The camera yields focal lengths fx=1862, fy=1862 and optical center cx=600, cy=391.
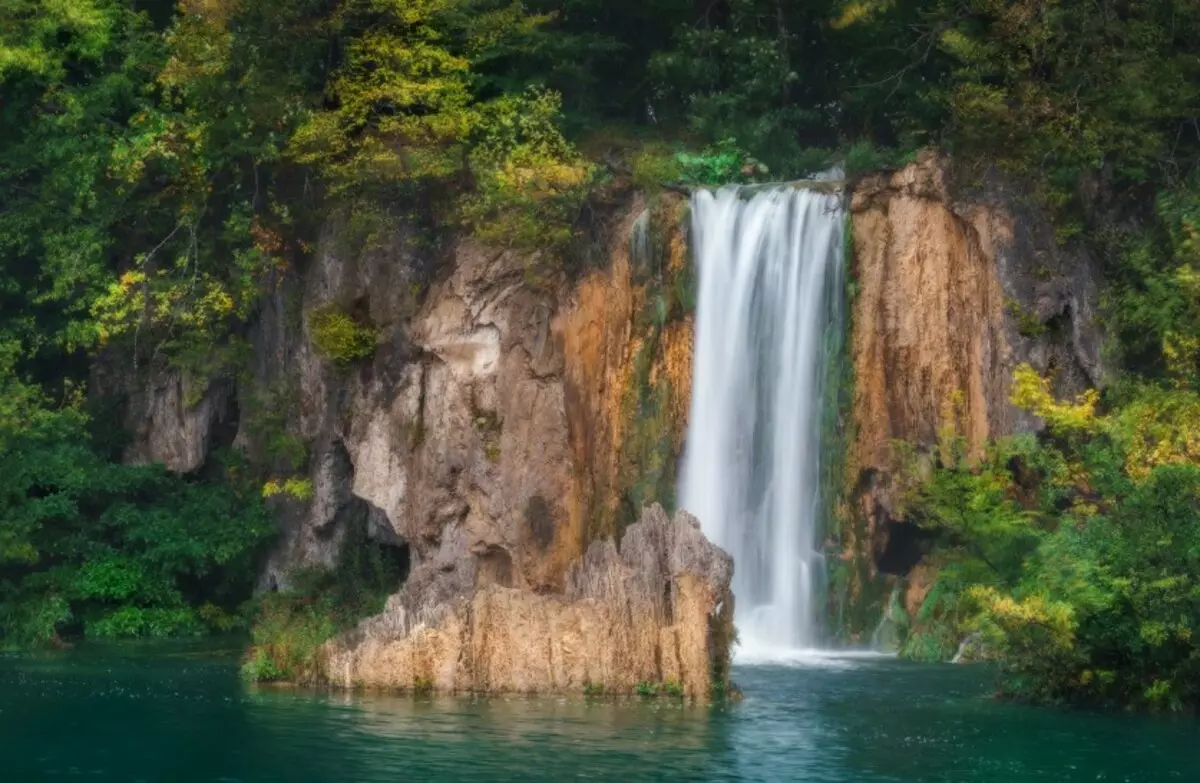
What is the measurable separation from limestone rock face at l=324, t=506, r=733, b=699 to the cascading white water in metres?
6.69

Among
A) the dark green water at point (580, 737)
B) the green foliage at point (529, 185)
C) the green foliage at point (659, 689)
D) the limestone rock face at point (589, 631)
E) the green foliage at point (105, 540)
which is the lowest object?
the dark green water at point (580, 737)

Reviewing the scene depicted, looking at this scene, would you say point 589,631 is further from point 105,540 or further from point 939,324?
point 105,540

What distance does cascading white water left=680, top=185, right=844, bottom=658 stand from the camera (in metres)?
30.5

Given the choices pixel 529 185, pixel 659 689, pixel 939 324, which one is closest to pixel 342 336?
pixel 529 185

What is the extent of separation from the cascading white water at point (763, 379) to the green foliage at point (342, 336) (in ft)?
19.2

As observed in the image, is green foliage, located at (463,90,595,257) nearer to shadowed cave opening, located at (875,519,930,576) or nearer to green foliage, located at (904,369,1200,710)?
shadowed cave opening, located at (875,519,930,576)

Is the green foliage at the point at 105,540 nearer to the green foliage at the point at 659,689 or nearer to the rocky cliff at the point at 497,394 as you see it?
the rocky cliff at the point at 497,394

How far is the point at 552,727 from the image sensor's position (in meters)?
20.7

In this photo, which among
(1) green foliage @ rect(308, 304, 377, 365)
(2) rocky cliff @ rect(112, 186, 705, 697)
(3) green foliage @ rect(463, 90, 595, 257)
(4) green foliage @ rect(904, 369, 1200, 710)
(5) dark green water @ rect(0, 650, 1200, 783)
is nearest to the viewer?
(5) dark green water @ rect(0, 650, 1200, 783)

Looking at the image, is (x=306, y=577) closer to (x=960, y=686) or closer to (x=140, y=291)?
(x=140, y=291)

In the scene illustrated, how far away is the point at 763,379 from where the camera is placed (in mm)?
31141

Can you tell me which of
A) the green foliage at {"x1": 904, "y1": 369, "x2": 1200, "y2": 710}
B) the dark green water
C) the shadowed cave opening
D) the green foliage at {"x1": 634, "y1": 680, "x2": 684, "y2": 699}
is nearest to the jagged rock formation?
the shadowed cave opening

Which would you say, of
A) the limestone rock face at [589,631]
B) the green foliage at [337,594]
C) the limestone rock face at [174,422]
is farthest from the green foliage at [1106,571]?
the limestone rock face at [174,422]

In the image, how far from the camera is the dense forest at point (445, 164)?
29.3 meters
